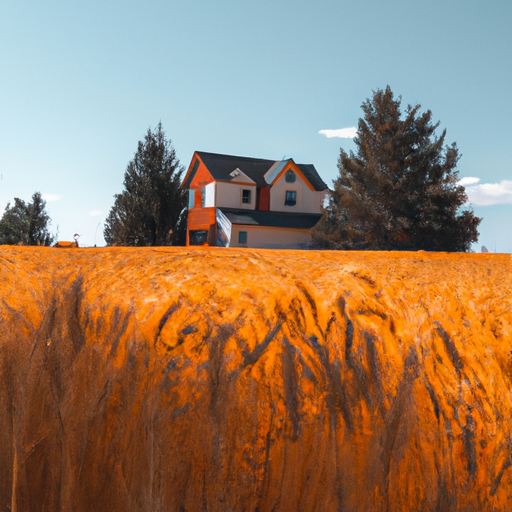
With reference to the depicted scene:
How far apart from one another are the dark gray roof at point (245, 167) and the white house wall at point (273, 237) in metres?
4.83

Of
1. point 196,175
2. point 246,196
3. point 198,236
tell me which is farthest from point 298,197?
point 198,236

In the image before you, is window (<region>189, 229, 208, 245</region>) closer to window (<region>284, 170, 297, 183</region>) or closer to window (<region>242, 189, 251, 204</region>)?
window (<region>242, 189, 251, 204</region>)

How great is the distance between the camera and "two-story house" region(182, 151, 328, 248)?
130ft

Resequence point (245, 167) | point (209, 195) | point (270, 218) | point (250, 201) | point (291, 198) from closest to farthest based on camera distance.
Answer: point (270, 218) → point (209, 195) → point (250, 201) → point (245, 167) → point (291, 198)

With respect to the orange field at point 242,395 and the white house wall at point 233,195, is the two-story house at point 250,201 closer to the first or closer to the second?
the white house wall at point 233,195

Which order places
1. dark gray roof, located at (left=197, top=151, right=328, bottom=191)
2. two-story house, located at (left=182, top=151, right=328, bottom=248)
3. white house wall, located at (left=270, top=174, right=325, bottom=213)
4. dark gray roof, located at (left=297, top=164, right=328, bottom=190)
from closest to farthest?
two-story house, located at (left=182, top=151, right=328, bottom=248)
dark gray roof, located at (left=197, top=151, right=328, bottom=191)
white house wall, located at (left=270, top=174, right=325, bottom=213)
dark gray roof, located at (left=297, top=164, right=328, bottom=190)

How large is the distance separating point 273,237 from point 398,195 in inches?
369

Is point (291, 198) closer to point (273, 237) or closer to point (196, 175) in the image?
point (273, 237)

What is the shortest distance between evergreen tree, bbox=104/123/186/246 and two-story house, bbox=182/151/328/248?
2.61m

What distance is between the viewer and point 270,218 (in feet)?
135

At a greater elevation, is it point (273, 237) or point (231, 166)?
point (231, 166)

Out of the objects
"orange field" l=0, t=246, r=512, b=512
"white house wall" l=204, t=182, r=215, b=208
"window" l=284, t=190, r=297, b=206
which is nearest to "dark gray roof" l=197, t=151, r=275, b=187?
"white house wall" l=204, t=182, r=215, b=208

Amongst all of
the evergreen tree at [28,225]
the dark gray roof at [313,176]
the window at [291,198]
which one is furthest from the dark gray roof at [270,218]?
the evergreen tree at [28,225]

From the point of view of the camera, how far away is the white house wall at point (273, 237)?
38.8 meters
